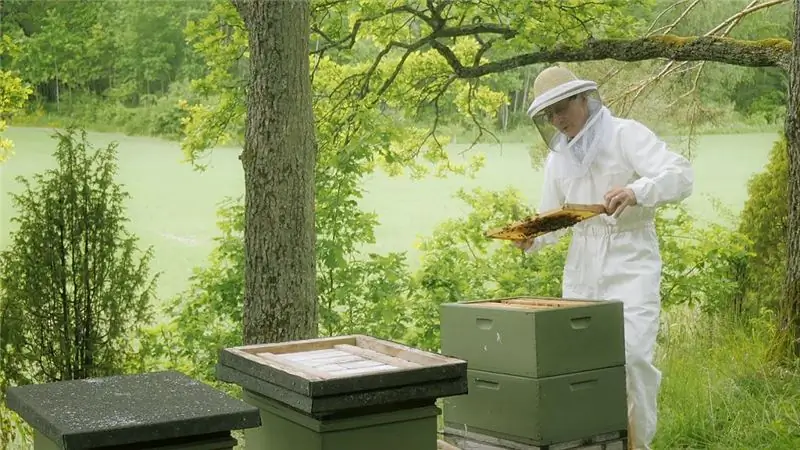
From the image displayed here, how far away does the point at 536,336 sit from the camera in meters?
2.72

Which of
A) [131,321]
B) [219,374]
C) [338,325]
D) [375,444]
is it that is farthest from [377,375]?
[338,325]

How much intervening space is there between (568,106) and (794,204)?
2136 millimetres

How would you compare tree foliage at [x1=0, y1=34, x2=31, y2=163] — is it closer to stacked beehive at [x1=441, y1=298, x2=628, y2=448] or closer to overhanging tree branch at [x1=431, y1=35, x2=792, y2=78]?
overhanging tree branch at [x1=431, y1=35, x2=792, y2=78]

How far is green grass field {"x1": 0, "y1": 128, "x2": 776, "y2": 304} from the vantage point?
10.2 metres

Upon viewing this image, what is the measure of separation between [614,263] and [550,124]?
56 centimetres

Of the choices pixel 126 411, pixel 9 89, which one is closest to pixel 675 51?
pixel 9 89

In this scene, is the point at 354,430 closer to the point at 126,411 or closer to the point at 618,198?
the point at 126,411

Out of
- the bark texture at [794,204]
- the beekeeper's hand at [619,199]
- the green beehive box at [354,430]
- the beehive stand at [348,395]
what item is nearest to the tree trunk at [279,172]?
the beekeeper's hand at [619,199]

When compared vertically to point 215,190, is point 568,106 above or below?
above

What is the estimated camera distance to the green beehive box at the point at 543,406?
274cm

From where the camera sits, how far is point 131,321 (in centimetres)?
514

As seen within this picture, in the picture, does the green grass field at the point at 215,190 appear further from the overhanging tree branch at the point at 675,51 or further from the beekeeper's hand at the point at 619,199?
the beekeeper's hand at the point at 619,199

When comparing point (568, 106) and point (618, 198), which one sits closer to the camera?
point (618, 198)

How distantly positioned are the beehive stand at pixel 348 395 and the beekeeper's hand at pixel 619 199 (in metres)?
1.03
